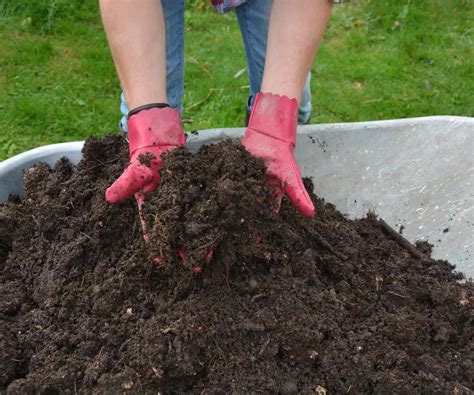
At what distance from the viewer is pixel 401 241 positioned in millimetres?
2053

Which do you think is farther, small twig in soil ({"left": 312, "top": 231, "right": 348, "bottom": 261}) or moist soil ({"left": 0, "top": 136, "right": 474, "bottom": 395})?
small twig in soil ({"left": 312, "top": 231, "right": 348, "bottom": 261})

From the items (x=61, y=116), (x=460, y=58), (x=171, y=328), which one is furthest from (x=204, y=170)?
(x=460, y=58)

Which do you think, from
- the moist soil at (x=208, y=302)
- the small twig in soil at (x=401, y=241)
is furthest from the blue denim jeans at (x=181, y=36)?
the small twig in soil at (x=401, y=241)

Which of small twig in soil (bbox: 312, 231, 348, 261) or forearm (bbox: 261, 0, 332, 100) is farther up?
forearm (bbox: 261, 0, 332, 100)

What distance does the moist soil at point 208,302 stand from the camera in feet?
4.65

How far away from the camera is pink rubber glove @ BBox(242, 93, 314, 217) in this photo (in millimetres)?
1582

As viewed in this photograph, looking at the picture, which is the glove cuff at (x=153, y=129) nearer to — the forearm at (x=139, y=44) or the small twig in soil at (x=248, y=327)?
the forearm at (x=139, y=44)

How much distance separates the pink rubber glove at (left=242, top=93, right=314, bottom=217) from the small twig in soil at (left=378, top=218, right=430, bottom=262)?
1.89ft

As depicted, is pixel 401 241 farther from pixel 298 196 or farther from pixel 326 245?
pixel 298 196

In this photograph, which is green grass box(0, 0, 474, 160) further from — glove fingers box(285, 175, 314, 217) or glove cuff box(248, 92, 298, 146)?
glove fingers box(285, 175, 314, 217)

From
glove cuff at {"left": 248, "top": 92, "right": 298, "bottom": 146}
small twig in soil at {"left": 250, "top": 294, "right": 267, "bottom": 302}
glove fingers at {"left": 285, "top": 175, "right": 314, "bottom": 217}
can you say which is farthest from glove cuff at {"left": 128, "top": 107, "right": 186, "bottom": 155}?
small twig in soil at {"left": 250, "top": 294, "right": 267, "bottom": 302}

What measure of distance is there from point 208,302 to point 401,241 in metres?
0.88

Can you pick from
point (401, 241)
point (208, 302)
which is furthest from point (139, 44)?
point (401, 241)

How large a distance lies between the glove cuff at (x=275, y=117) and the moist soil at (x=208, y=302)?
0.61ft
